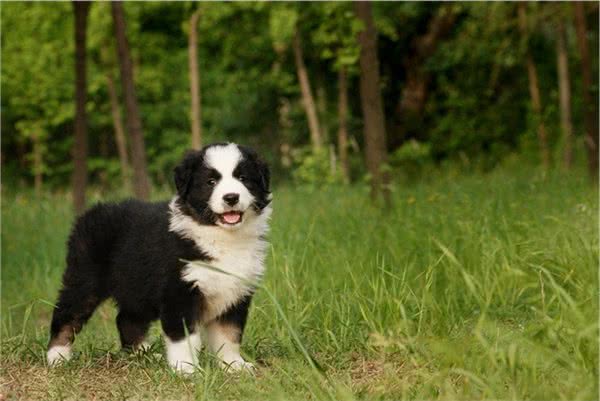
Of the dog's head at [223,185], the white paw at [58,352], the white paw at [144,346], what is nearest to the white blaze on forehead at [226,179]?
the dog's head at [223,185]

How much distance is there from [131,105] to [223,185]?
8.36 metres

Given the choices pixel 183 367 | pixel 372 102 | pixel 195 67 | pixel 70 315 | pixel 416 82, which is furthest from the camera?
pixel 416 82

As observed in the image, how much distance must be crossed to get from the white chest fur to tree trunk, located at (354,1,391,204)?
530 centimetres

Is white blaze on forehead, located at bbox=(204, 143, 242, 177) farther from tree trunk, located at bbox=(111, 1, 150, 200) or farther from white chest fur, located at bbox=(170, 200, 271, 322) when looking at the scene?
tree trunk, located at bbox=(111, 1, 150, 200)

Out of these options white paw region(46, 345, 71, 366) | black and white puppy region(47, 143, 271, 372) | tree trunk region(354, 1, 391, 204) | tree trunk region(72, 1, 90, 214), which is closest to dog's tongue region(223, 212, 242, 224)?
black and white puppy region(47, 143, 271, 372)

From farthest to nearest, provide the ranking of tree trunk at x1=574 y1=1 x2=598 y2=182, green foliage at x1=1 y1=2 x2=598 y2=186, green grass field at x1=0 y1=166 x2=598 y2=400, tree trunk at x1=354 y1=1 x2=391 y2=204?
green foliage at x1=1 y1=2 x2=598 y2=186, tree trunk at x1=574 y1=1 x2=598 y2=182, tree trunk at x1=354 y1=1 x2=391 y2=204, green grass field at x1=0 y1=166 x2=598 y2=400

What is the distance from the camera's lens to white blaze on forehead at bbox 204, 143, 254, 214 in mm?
5645

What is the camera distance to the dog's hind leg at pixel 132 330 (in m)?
6.44

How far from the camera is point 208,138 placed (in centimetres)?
2986

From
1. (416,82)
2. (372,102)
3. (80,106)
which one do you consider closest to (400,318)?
(372,102)

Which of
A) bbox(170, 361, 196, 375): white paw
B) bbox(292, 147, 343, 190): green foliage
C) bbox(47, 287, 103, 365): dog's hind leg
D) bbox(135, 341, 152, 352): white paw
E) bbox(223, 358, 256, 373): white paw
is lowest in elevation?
bbox(292, 147, 343, 190): green foliage

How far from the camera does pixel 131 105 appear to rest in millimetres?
13734

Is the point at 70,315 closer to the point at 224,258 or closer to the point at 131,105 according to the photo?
the point at 224,258

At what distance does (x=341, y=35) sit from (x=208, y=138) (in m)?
18.4
